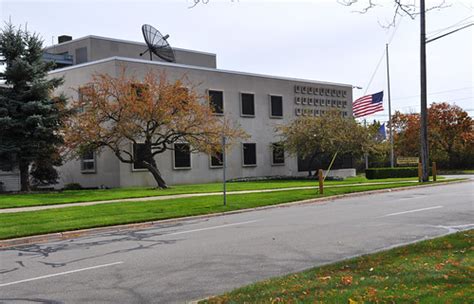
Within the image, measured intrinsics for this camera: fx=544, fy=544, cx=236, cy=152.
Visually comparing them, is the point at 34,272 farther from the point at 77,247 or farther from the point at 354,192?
the point at 354,192

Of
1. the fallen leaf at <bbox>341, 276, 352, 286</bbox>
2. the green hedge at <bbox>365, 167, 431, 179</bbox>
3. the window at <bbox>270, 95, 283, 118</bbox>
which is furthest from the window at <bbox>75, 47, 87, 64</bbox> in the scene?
the fallen leaf at <bbox>341, 276, 352, 286</bbox>

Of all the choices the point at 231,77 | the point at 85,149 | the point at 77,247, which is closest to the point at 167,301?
the point at 77,247

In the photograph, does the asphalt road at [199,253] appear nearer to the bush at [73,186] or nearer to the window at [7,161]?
the window at [7,161]

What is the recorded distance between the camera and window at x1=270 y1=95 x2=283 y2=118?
44.4 metres

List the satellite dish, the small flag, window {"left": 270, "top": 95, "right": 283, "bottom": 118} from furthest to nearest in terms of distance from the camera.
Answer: the small flag, window {"left": 270, "top": 95, "right": 283, "bottom": 118}, the satellite dish

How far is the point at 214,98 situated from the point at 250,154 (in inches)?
221

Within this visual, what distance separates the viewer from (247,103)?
42.4 m

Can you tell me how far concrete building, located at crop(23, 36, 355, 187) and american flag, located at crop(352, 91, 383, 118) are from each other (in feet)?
18.7

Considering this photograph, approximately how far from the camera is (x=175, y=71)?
36.8 metres

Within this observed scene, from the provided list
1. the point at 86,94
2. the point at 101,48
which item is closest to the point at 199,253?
the point at 86,94

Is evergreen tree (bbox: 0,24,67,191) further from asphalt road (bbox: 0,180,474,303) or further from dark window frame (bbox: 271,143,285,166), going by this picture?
dark window frame (bbox: 271,143,285,166)

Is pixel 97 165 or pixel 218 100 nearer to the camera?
pixel 97 165

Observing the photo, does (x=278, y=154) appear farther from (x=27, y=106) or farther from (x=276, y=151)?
(x=27, y=106)

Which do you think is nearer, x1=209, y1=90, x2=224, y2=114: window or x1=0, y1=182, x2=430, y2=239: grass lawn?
x1=0, y1=182, x2=430, y2=239: grass lawn
